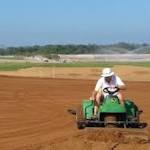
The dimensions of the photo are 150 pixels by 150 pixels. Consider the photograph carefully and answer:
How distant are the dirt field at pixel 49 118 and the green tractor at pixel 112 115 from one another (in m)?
0.35

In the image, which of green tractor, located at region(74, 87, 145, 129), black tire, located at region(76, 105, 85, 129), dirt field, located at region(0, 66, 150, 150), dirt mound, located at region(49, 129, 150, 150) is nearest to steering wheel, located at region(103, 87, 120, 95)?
green tractor, located at region(74, 87, 145, 129)

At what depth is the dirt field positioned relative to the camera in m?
14.0

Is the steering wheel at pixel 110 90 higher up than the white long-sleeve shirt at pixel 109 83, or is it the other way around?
the white long-sleeve shirt at pixel 109 83

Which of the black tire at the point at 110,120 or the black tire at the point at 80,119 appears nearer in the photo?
the black tire at the point at 110,120

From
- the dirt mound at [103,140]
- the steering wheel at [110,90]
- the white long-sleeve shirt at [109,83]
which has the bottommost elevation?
the dirt mound at [103,140]

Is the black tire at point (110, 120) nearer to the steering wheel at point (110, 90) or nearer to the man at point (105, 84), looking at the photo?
the man at point (105, 84)

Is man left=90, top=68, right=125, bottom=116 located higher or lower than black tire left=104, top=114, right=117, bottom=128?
higher

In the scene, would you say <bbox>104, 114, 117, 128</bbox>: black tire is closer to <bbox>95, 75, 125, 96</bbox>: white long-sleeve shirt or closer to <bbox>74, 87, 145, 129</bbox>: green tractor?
<bbox>74, 87, 145, 129</bbox>: green tractor

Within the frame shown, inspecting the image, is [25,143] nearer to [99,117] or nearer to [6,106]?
[99,117]

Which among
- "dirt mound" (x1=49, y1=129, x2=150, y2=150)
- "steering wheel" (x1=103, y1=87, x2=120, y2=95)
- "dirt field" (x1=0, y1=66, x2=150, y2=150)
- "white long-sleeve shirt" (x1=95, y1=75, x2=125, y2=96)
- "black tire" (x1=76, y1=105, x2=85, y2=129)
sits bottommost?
"dirt field" (x1=0, y1=66, x2=150, y2=150)

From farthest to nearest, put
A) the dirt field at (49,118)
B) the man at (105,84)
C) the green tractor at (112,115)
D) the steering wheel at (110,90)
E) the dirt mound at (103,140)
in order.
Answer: the steering wheel at (110,90), the man at (105,84), the green tractor at (112,115), the dirt field at (49,118), the dirt mound at (103,140)

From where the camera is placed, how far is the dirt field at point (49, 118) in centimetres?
1401

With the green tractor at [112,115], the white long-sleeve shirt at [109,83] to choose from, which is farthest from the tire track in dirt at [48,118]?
the white long-sleeve shirt at [109,83]

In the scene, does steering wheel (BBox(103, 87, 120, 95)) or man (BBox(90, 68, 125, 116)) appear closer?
man (BBox(90, 68, 125, 116))
